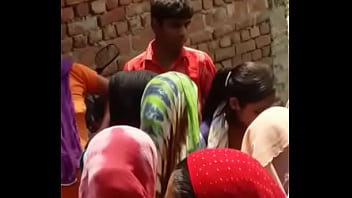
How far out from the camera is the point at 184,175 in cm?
114

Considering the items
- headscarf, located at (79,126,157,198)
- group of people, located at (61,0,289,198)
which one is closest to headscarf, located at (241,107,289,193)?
group of people, located at (61,0,289,198)

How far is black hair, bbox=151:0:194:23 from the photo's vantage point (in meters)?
1.30

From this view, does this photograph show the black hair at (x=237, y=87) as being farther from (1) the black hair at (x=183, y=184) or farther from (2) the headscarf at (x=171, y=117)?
(1) the black hair at (x=183, y=184)

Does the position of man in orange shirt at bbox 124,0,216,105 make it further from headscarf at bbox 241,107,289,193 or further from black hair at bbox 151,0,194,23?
headscarf at bbox 241,107,289,193

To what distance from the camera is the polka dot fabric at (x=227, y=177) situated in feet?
3.66

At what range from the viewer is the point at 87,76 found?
1287 millimetres

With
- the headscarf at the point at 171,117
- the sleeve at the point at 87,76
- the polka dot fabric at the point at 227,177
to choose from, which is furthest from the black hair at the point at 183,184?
the sleeve at the point at 87,76

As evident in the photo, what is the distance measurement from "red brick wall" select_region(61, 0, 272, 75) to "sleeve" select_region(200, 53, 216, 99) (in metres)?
0.01

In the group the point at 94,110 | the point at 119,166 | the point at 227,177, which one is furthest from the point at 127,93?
the point at 227,177

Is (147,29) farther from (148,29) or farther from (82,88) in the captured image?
(82,88)
